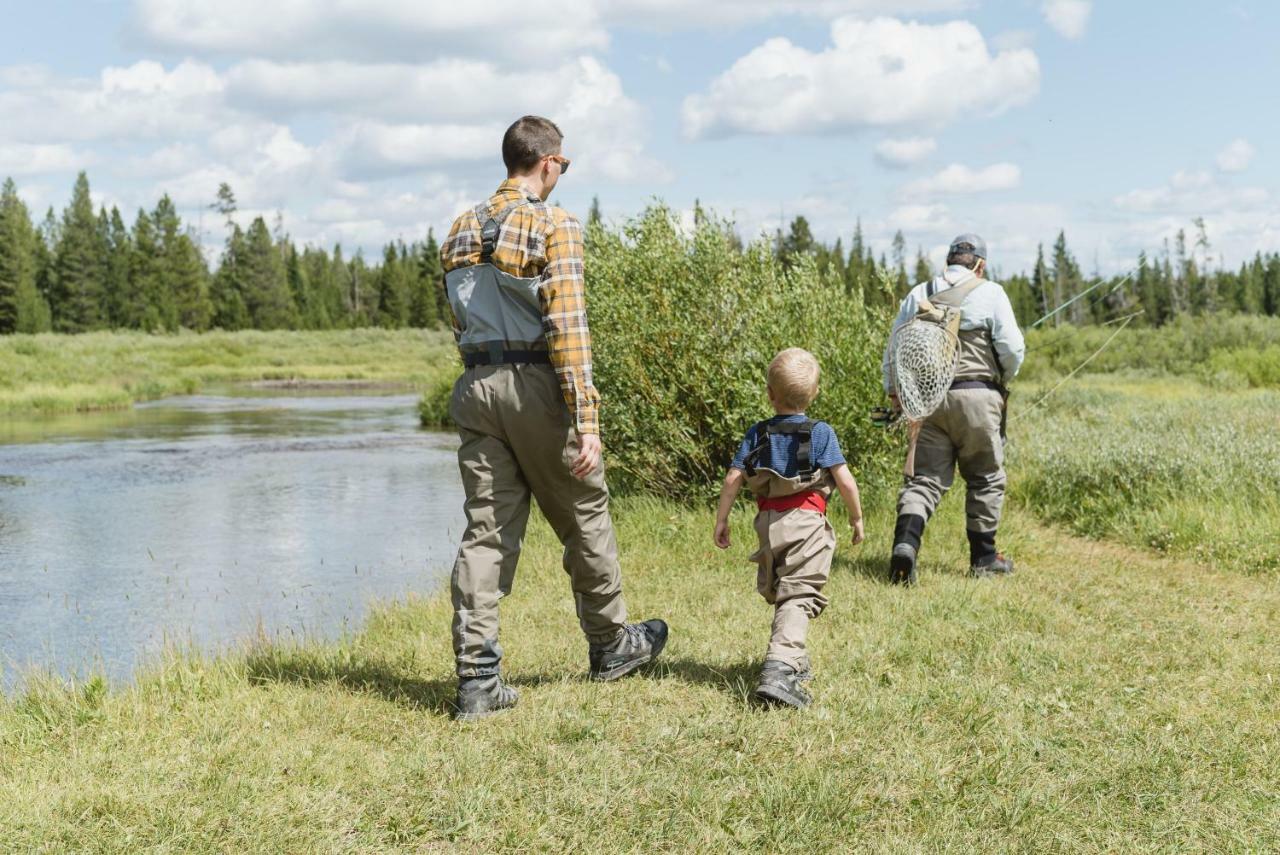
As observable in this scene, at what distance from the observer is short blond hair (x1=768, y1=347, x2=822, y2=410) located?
4992 mm

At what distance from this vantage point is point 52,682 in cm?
539

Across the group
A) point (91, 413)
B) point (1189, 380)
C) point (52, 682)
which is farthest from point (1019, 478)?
point (91, 413)

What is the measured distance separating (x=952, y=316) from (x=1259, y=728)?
3.40 m

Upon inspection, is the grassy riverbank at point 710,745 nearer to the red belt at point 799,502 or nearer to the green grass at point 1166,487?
the red belt at point 799,502

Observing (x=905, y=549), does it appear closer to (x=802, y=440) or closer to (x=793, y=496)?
(x=793, y=496)

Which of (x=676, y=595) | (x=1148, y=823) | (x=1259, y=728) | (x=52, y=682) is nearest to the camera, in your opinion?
(x=1148, y=823)

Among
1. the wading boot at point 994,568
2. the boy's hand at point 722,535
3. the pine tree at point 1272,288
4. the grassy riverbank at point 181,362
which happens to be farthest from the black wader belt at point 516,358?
the pine tree at point 1272,288

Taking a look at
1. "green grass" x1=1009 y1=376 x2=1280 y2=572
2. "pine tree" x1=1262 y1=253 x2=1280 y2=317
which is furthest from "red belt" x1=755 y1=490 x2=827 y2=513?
"pine tree" x1=1262 y1=253 x2=1280 y2=317

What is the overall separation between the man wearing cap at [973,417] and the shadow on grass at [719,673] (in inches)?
87.7

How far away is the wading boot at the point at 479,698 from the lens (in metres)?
4.75

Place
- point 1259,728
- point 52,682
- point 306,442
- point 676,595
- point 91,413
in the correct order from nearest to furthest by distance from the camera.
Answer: point 1259,728, point 52,682, point 676,595, point 306,442, point 91,413

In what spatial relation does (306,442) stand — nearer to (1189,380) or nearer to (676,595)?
(676,595)

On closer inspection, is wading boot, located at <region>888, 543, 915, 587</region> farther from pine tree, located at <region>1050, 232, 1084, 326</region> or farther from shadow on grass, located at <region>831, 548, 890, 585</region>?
pine tree, located at <region>1050, 232, 1084, 326</region>

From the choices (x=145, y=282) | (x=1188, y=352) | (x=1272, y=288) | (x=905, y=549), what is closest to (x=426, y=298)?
(x=145, y=282)
